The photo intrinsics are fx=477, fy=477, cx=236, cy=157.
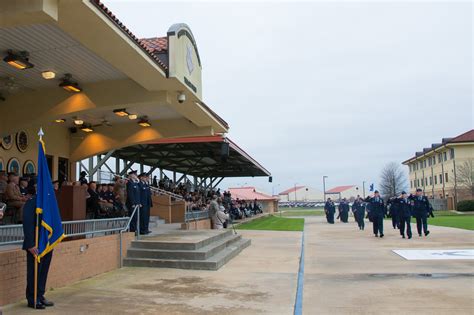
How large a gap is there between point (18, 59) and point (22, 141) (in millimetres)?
5630

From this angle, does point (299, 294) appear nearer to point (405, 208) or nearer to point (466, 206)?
point (405, 208)

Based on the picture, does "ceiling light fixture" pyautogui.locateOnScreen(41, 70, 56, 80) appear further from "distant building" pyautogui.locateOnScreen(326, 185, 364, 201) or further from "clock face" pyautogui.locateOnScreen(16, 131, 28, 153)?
"distant building" pyautogui.locateOnScreen(326, 185, 364, 201)

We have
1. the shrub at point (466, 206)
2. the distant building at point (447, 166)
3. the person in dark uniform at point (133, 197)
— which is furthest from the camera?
the distant building at point (447, 166)

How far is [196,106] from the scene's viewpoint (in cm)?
1476

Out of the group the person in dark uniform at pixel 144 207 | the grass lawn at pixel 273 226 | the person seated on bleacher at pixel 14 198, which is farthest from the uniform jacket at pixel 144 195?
the grass lawn at pixel 273 226

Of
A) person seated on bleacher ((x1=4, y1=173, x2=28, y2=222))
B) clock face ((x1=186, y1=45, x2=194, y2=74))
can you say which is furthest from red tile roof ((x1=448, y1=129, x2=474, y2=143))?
person seated on bleacher ((x1=4, y1=173, x2=28, y2=222))

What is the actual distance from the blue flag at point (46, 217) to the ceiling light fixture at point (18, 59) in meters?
3.96

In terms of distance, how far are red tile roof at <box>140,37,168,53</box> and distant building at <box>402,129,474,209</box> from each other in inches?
2092

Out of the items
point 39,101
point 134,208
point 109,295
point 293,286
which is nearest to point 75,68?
point 39,101

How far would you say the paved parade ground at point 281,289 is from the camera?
679 cm

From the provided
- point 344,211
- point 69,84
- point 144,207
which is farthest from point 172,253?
point 344,211

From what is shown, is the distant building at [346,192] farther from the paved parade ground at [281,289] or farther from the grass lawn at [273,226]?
the paved parade ground at [281,289]

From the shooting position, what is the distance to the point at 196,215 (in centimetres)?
1897

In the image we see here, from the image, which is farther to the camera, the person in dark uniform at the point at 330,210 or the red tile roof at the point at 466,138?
the red tile roof at the point at 466,138
